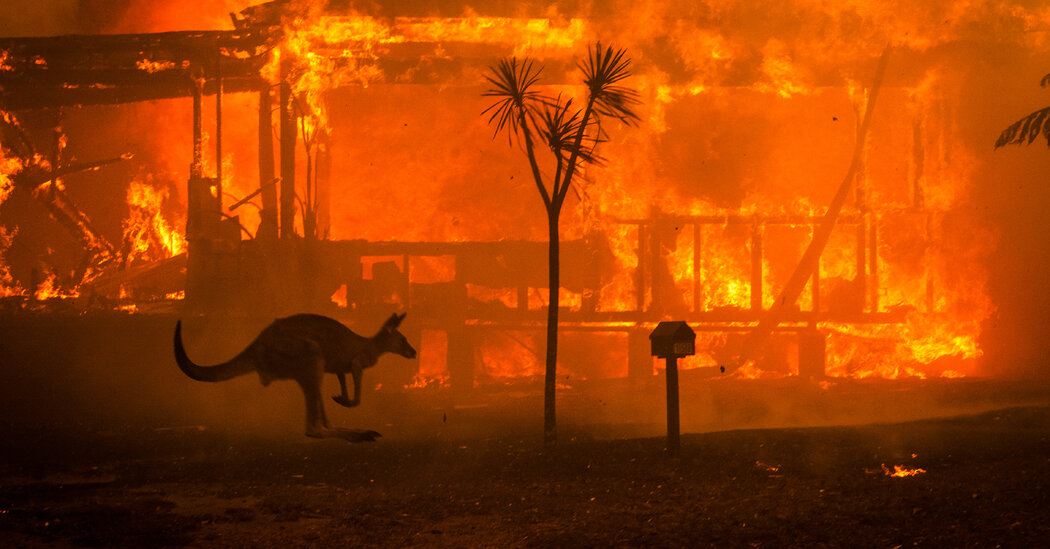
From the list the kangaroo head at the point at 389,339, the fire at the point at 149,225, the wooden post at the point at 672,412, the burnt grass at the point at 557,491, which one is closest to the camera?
the burnt grass at the point at 557,491

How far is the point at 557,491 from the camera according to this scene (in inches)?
294

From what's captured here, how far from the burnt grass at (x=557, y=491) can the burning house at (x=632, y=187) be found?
5.82 metres

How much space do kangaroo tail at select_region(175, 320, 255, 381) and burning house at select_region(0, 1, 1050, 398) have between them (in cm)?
668

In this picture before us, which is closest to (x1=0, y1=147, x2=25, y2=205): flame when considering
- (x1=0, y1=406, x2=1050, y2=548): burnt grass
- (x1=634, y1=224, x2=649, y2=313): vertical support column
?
(x1=0, y1=406, x2=1050, y2=548): burnt grass

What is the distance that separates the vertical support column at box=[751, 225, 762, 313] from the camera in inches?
653

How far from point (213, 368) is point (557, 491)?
3337 millimetres

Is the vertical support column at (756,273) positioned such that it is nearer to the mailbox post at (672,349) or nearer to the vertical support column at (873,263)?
the vertical support column at (873,263)

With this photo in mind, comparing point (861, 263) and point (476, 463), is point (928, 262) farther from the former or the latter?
point (476, 463)

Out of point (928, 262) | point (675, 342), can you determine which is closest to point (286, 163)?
point (675, 342)

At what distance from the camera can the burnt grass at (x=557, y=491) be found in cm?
599

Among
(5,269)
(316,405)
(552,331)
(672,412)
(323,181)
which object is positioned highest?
(323,181)

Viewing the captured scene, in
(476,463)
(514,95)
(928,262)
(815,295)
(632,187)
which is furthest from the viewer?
(632,187)

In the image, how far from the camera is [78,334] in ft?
47.7

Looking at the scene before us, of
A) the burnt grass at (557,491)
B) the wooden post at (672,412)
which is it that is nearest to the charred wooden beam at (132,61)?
the burnt grass at (557,491)
